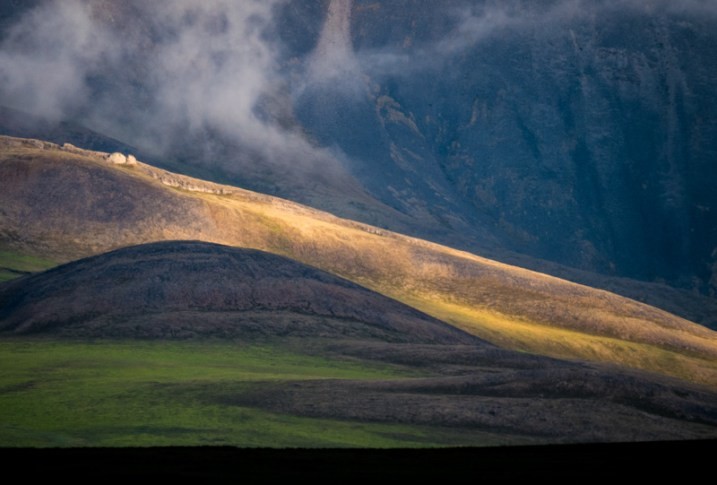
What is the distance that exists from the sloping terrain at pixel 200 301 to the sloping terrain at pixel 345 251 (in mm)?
14779

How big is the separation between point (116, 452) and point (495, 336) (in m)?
86.1

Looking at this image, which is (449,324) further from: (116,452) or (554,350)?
(116,452)

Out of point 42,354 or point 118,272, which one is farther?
point 118,272

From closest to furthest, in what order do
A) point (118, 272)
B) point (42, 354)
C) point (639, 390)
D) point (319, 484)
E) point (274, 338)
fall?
point (319, 484) → point (639, 390) → point (42, 354) → point (274, 338) → point (118, 272)

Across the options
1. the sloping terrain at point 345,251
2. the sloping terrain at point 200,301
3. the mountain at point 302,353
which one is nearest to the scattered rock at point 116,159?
the sloping terrain at point 345,251

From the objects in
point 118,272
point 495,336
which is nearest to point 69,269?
point 118,272

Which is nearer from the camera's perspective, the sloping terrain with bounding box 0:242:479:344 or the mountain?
the mountain

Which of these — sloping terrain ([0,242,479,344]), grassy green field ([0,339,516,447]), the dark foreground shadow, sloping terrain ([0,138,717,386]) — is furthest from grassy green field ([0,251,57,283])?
the dark foreground shadow

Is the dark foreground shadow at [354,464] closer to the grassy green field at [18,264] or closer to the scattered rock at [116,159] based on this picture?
the grassy green field at [18,264]

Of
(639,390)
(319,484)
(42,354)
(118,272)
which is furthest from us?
(118,272)

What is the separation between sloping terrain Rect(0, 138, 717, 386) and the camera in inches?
5404

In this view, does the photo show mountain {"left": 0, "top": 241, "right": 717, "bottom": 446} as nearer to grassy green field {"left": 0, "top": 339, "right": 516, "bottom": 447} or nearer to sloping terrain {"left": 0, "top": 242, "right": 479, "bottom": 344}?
sloping terrain {"left": 0, "top": 242, "right": 479, "bottom": 344}

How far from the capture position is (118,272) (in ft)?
374

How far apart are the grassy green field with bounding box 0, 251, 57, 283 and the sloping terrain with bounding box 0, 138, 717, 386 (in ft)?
7.69
